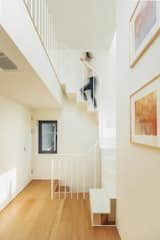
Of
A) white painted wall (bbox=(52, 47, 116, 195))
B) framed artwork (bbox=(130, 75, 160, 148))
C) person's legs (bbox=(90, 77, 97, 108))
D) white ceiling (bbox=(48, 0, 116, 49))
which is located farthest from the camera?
person's legs (bbox=(90, 77, 97, 108))

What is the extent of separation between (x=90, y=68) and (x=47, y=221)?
3.90 meters

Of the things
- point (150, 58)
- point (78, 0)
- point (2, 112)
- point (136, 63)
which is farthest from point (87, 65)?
point (150, 58)

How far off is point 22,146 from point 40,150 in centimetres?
103

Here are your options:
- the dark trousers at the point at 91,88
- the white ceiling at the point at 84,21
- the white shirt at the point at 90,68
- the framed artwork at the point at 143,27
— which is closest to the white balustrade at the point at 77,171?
the dark trousers at the point at 91,88

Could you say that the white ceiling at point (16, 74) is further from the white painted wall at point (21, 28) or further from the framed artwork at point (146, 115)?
the framed artwork at point (146, 115)

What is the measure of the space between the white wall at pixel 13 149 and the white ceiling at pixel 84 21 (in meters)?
1.86

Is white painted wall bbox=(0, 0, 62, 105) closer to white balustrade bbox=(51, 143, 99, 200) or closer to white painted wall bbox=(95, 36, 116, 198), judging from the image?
white painted wall bbox=(95, 36, 116, 198)

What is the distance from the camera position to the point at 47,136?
19.5 ft

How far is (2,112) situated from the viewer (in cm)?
376

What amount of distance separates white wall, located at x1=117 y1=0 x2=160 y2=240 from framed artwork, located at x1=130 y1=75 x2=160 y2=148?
0.23ft

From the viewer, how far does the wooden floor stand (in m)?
2.70

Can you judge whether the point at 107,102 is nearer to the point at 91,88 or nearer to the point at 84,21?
the point at 91,88

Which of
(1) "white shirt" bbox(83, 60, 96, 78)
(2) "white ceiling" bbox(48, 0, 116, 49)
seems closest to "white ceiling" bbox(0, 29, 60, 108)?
(2) "white ceiling" bbox(48, 0, 116, 49)

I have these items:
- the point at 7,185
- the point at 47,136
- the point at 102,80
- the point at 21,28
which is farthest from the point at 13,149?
the point at 21,28
